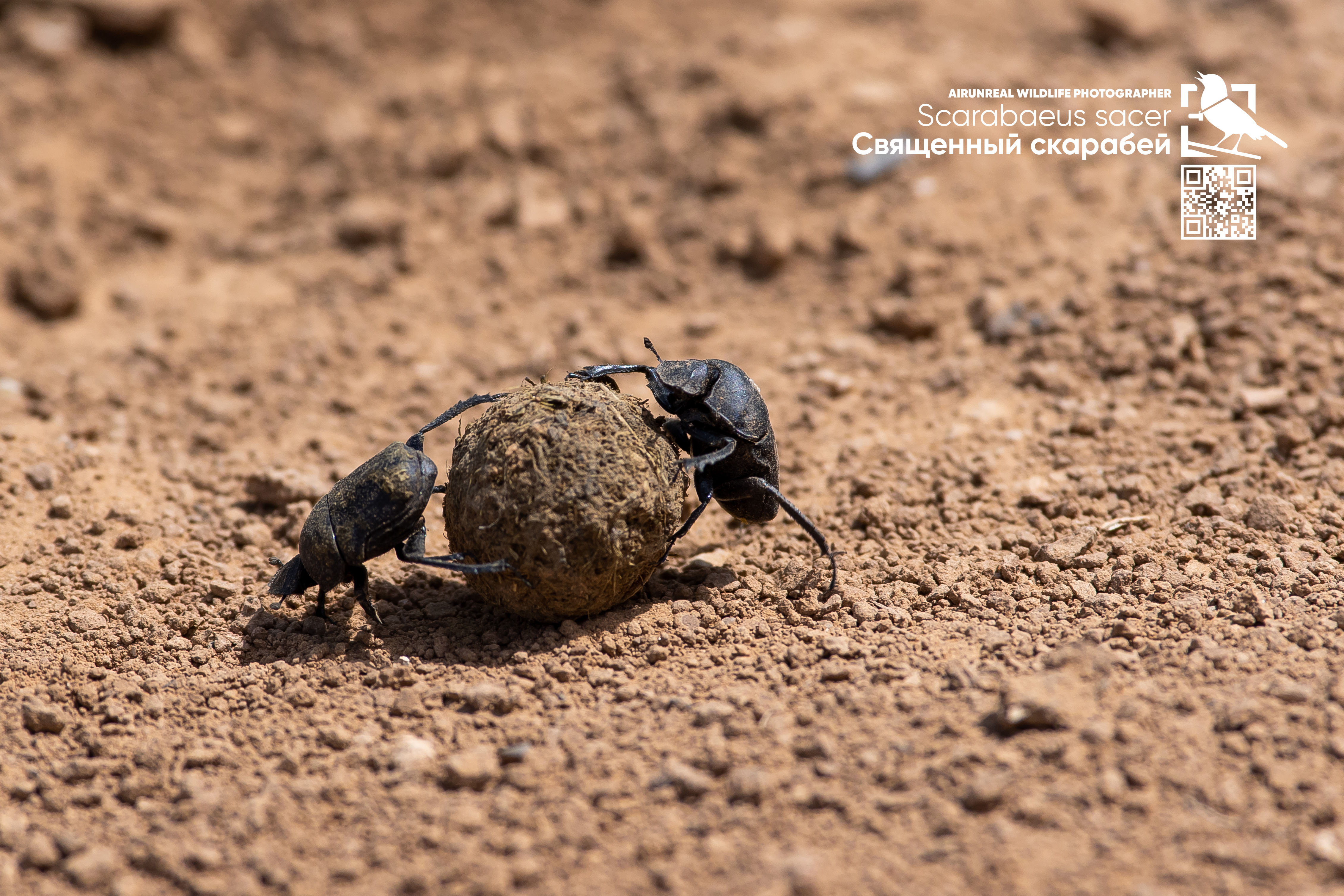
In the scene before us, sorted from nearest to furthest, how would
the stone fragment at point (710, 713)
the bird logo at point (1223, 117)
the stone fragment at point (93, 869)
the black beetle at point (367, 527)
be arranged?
the stone fragment at point (93, 869), the stone fragment at point (710, 713), the black beetle at point (367, 527), the bird logo at point (1223, 117)

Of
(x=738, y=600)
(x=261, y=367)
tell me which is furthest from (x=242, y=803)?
(x=261, y=367)

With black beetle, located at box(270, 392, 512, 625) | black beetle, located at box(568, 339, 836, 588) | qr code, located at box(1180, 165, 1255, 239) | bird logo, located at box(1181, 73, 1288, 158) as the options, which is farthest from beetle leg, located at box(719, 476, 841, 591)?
bird logo, located at box(1181, 73, 1288, 158)

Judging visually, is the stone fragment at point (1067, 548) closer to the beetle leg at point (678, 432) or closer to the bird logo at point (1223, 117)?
the beetle leg at point (678, 432)

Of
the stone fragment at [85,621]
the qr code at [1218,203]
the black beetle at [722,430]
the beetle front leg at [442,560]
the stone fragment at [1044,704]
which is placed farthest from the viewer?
the qr code at [1218,203]

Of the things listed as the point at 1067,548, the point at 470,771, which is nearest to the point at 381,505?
the point at 470,771

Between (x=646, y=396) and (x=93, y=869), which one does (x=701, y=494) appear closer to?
(x=646, y=396)

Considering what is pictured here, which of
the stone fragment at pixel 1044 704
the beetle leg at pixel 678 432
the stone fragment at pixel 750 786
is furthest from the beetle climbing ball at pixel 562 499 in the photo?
the stone fragment at pixel 1044 704
